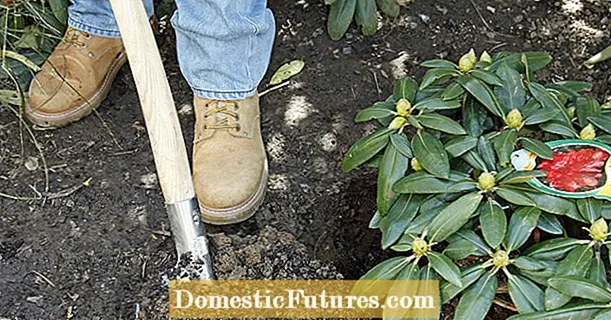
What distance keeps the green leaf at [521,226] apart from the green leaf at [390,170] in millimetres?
210

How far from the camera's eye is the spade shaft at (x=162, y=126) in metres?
1.36

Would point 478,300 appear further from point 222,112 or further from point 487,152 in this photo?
point 222,112

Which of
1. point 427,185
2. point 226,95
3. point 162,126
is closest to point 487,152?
point 427,185

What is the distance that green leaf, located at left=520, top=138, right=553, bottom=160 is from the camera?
1434mm

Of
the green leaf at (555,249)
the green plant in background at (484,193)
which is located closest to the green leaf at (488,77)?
the green plant in background at (484,193)

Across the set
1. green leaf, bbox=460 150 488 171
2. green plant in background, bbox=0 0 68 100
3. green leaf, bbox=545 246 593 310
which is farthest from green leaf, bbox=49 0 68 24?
green leaf, bbox=545 246 593 310

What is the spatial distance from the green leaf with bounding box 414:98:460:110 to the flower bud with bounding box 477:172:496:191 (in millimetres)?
174

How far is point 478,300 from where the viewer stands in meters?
1.31

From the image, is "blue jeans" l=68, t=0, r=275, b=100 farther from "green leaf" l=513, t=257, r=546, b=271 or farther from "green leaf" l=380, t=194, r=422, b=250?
"green leaf" l=513, t=257, r=546, b=271

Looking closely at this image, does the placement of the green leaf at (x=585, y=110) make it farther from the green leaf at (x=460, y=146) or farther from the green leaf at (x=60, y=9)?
the green leaf at (x=60, y=9)

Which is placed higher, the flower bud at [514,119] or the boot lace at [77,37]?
the flower bud at [514,119]

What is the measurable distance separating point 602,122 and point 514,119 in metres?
0.18

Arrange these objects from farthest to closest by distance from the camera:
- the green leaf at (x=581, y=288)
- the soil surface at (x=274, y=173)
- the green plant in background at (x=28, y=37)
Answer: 1. the green plant in background at (x=28, y=37)
2. the soil surface at (x=274, y=173)
3. the green leaf at (x=581, y=288)

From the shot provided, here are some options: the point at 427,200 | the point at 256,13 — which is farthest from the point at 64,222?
the point at 427,200
